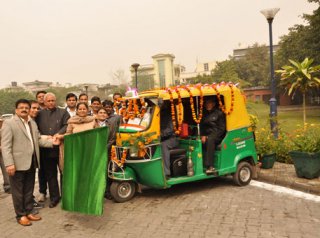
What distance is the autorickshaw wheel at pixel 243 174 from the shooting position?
6.74 meters

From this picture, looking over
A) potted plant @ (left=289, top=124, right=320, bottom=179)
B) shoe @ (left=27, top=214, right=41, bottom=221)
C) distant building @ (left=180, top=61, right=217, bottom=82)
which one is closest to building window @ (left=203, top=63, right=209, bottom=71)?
distant building @ (left=180, top=61, right=217, bottom=82)

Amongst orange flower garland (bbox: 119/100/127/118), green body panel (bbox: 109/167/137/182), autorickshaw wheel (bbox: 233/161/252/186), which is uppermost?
orange flower garland (bbox: 119/100/127/118)

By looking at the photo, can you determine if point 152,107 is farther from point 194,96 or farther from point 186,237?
point 186,237

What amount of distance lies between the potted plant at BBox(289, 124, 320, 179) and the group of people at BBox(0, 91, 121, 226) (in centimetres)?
371

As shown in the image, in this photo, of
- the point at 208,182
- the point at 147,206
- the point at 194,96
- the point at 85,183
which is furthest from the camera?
the point at 208,182

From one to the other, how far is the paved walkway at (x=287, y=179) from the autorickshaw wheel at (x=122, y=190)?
2919mm

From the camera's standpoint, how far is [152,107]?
20.1 ft

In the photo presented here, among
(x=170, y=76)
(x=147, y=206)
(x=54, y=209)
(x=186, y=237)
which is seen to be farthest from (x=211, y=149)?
(x=170, y=76)

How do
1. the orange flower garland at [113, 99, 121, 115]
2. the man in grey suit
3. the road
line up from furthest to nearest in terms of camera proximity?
the orange flower garland at [113, 99, 121, 115] < the man in grey suit < the road

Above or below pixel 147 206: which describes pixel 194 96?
above

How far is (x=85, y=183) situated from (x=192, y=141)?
7.49 feet

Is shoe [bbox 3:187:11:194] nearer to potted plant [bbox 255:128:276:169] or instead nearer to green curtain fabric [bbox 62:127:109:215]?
green curtain fabric [bbox 62:127:109:215]

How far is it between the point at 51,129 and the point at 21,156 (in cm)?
93

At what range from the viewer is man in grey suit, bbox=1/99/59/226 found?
16.5 feet
